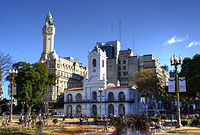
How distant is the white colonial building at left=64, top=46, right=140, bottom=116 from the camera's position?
188ft

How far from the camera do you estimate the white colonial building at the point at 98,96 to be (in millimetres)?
57312

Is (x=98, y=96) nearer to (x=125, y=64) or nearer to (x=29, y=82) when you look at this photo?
(x=29, y=82)

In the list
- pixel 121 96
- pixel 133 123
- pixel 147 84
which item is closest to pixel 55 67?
pixel 121 96

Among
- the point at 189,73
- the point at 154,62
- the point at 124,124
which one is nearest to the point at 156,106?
the point at 154,62

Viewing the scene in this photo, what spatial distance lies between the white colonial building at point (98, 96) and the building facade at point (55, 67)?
17.7 metres

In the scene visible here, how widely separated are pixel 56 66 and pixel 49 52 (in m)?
7.42

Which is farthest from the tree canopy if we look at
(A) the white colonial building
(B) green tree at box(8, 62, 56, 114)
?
(B) green tree at box(8, 62, 56, 114)

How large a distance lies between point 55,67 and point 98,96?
1143 inches

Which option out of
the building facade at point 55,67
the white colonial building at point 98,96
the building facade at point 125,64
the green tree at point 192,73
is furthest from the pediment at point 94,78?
the building facade at point 125,64

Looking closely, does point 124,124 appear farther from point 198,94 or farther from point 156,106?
A: point 156,106

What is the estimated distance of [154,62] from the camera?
82.4 m

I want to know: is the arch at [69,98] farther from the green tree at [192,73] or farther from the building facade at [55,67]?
the green tree at [192,73]

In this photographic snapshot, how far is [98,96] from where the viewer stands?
189 feet

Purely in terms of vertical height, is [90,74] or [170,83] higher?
[90,74]
